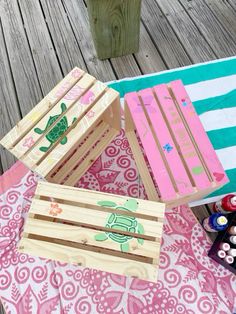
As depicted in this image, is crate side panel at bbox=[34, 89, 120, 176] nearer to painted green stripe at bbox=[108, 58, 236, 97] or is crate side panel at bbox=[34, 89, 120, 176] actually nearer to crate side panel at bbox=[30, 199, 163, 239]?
crate side panel at bbox=[30, 199, 163, 239]

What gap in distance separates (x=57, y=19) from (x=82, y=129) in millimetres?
1250

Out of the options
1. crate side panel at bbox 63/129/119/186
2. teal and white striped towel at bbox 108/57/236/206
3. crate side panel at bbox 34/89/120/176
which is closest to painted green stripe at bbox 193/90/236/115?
teal and white striped towel at bbox 108/57/236/206

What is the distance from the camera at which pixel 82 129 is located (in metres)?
1.17

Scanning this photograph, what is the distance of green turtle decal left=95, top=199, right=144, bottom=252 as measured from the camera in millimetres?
1012

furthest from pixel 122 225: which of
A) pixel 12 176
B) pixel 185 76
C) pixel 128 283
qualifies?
pixel 185 76

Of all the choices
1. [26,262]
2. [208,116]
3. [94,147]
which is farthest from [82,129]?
[208,116]

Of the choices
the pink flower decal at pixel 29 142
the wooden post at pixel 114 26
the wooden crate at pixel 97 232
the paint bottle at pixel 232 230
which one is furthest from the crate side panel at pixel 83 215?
the wooden post at pixel 114 26

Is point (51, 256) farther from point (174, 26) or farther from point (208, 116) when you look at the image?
point (174, 26)

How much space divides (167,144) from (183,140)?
0.07 meters

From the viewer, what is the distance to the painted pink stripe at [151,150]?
110 cm

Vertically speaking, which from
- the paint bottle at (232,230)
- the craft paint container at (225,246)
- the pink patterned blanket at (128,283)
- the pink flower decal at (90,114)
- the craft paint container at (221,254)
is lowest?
the pink patterned blanket at (128,283)

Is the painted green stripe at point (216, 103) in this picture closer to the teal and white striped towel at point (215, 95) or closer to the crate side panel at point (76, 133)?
the teal and white striped towel at point (215, 95)

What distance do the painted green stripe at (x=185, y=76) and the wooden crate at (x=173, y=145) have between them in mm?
440

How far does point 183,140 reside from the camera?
118 centimetres
